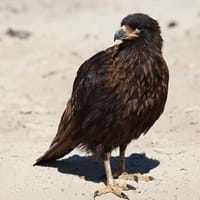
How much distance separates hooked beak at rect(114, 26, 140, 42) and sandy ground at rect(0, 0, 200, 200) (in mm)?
1434

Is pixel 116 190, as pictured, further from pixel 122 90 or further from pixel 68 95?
pixel 68 95

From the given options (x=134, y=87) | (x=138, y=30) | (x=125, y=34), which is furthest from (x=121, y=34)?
(x=134, y=87)

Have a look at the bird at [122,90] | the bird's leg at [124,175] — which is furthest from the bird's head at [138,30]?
the bird's leg at [124,175]

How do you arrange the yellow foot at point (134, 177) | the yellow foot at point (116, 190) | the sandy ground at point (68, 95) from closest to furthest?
the yellow foot at point (116, 190) < the sandy ground at point (68, 95) < the yellow foot at point (134, 177)

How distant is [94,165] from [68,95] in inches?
167

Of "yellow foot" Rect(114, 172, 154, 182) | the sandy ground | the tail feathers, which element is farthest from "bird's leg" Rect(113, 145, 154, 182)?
the tail feathers

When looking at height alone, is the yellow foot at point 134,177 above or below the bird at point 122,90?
below

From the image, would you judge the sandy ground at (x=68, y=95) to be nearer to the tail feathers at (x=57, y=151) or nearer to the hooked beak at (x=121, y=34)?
the tail feathers at (x=57, y=151)

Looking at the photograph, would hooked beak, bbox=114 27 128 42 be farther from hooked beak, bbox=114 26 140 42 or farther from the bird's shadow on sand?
the bird's shadow on sand

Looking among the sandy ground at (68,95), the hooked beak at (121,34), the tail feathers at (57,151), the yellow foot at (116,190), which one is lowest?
the sandy ground at (68,95)

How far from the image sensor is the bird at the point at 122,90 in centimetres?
747

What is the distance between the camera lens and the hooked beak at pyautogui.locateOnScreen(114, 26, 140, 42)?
738 centimetres

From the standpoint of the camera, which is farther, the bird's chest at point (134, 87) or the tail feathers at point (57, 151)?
the tail feathers at point (57, 151)

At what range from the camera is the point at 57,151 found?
27.2ft
